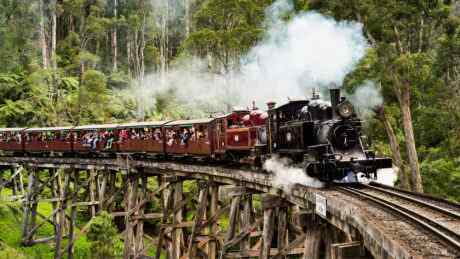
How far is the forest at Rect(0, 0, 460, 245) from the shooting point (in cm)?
2125

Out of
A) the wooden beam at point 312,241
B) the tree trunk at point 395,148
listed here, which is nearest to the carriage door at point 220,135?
the wooden beam at point 312,241

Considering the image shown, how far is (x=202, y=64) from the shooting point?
1581 inches

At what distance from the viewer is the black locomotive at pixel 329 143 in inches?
442

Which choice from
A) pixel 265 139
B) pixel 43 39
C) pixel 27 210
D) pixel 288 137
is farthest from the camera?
pixel 43 39

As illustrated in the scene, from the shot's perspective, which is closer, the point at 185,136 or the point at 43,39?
the point at 185,136

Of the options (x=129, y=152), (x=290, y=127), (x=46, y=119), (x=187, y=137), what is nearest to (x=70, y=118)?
(x=46, y=119)

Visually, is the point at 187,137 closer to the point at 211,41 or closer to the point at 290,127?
the point at 290,127

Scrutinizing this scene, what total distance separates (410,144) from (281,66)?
28.1 feet

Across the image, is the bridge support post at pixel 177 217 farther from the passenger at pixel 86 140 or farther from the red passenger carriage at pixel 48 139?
the red passenger carriage at pixel 48 139

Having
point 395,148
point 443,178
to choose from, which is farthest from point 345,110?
point 443,178

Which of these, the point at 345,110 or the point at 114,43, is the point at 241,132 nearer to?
the point at 345,110

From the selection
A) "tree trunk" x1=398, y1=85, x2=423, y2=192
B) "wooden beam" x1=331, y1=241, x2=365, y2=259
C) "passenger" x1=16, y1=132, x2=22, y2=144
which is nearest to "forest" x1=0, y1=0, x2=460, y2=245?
"tree trunk" x1=398, y1=85, x2=423, y2=192

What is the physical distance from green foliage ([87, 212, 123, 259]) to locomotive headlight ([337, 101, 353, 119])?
10058 millimetres

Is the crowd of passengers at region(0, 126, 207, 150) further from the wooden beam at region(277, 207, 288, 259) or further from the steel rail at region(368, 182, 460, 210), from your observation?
the steel rail at region(368, 182, 460, 210)
